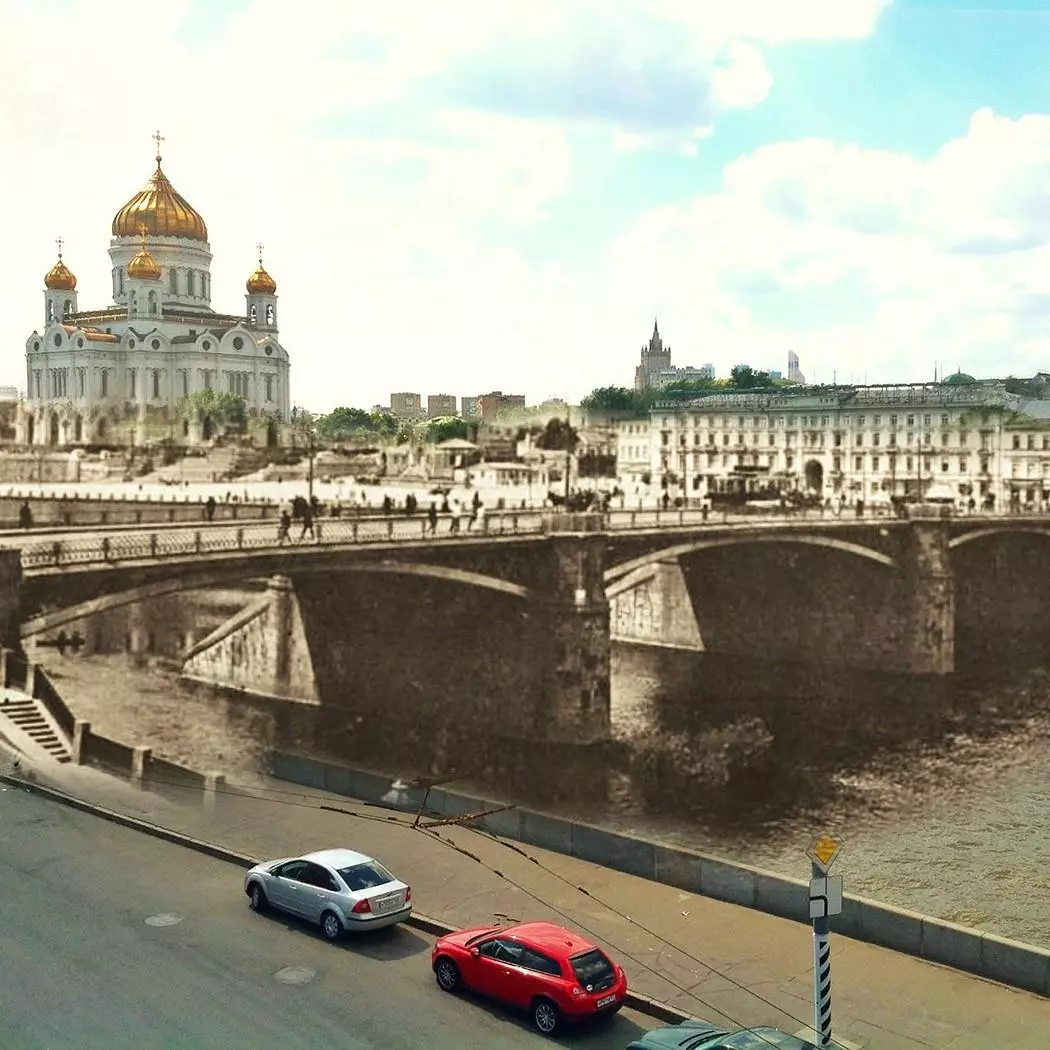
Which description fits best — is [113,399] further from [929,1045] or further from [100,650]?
[929,1045]

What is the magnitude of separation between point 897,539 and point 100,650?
4211 cm

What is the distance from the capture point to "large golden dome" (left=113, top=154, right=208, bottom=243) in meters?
123

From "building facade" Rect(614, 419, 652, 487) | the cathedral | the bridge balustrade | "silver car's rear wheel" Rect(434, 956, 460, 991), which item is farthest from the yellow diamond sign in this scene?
"building facade" Rect(614, 419, 652, 487)

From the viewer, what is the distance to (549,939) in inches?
622

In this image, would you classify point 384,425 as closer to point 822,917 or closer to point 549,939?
point 549,939

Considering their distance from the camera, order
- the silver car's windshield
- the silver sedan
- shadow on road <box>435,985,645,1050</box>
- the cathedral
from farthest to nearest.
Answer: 1. the cathedral
2. the silver car's windshield
3. the silver sedan
4. shadow on road <box>435,985,645,1050</box>

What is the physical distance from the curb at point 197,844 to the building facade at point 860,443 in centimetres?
6940

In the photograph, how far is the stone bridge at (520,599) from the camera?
37.7 metres

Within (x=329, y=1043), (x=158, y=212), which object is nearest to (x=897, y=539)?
(x=329, y=1043)

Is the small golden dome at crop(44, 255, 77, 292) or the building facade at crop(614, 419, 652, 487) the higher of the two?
the small golden dome at crop(44, 255, 77, 292)

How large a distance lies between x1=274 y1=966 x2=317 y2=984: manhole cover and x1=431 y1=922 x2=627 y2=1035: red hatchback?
1.70 m

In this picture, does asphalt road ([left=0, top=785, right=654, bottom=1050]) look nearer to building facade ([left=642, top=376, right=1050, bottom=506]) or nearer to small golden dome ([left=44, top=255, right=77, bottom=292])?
building facade ([left=642, top=376, right=1050, bottom=506])

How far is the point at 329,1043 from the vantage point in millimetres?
14578

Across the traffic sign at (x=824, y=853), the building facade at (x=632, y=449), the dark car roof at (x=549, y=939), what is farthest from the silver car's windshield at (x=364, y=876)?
the building facade at (x=632, y=449)
